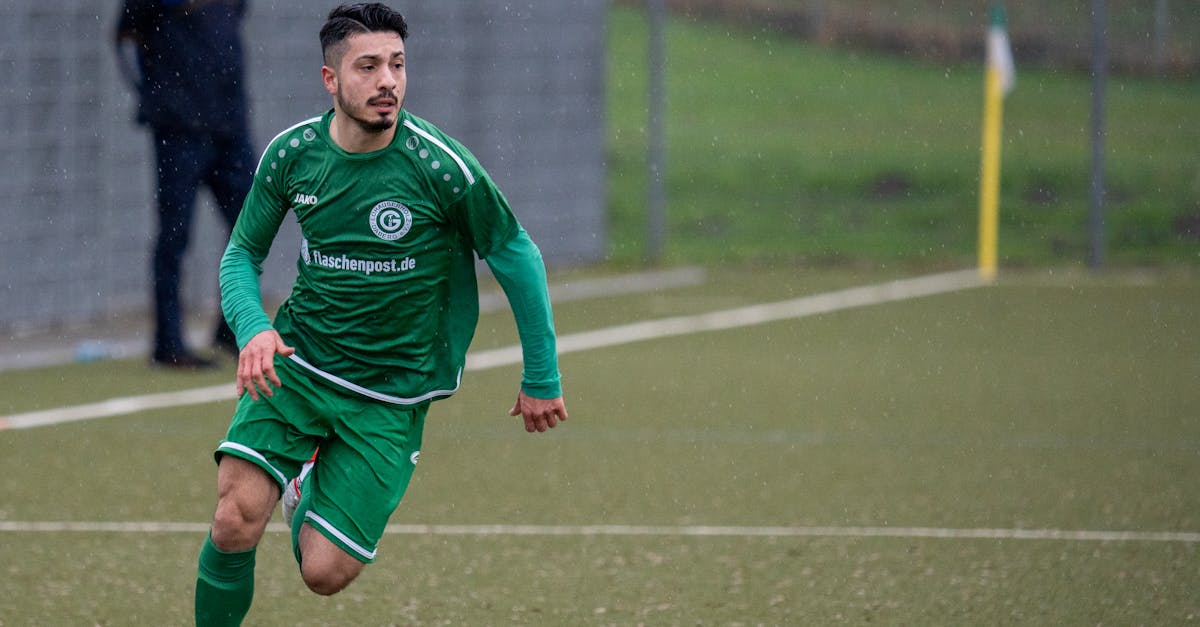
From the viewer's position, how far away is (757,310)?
12547 millimetres

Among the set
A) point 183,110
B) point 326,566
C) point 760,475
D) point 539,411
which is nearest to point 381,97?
point 539,411

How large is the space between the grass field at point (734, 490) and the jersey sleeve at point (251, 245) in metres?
1.09

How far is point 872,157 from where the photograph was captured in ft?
66.5

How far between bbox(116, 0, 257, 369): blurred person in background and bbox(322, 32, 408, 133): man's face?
199 inches

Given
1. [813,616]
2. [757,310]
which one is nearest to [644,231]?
[757,310]

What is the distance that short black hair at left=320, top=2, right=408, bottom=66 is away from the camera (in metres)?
4.68

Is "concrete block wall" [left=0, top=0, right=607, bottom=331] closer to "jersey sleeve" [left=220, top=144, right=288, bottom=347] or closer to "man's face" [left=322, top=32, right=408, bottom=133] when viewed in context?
"jersey sleeve" [left=220, top=144, right=288, bottom=347]

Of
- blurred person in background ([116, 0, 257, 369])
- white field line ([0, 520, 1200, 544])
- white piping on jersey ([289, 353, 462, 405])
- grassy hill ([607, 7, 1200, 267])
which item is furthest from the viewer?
grassy hill ([607, 7, 1200, 267])

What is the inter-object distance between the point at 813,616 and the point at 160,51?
18.1 feet

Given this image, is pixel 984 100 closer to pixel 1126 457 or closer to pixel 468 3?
pixel 468 3

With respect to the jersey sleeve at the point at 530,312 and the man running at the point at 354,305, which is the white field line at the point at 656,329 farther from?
the jersey sleeve at the point at 530,312

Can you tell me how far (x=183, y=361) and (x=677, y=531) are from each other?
4.17 m

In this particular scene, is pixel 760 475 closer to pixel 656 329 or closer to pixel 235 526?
pixel 235 526

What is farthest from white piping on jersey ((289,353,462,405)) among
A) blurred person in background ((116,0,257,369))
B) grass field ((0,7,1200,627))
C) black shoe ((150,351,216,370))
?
black shoe ((150,351,216,370))
